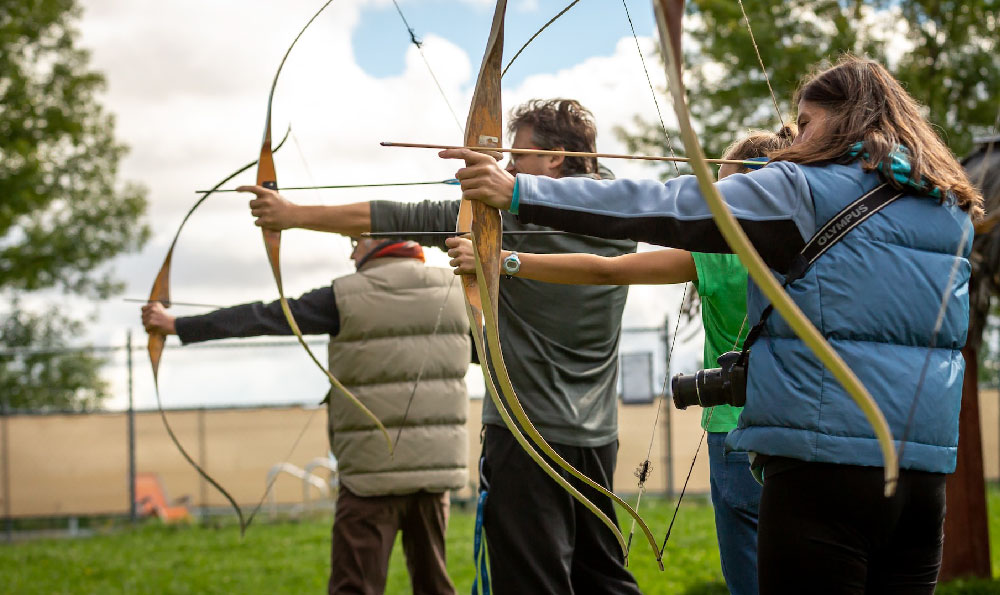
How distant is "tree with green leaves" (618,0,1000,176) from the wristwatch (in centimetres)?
638

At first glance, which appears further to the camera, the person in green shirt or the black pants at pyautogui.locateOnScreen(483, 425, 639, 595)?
the black pants at pyautogui.locateOnScreen(483, 425, 639, 595)

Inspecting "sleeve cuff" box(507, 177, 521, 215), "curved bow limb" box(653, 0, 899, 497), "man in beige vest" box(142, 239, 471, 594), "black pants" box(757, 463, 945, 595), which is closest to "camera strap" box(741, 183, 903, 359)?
"curved bow limb" box(653, 0, 899, 497)

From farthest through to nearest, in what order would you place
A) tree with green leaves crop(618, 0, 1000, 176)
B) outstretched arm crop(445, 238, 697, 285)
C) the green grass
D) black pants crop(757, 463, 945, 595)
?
tree with green leaves crop(618, 0, 1000, 176) → the green grass → outstretched arm crop(445, 238, 697, 285) → black pants crop(757, 463, 945, 595)

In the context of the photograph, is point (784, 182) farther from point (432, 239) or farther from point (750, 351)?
point (432, 239)

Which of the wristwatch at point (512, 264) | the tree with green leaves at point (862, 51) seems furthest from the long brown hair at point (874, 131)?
the tree with green leaves at point (862, 51)

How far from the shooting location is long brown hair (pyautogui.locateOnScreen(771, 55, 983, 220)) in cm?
152

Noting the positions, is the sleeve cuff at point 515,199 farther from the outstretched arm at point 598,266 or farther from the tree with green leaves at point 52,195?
the tree with green leaves at point 52,195

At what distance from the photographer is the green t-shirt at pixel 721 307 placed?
2.01 metres

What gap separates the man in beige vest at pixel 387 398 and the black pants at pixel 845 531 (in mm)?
1590

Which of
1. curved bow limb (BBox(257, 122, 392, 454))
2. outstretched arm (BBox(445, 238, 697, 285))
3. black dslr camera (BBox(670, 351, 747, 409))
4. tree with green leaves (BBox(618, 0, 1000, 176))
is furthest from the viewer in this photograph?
tree with green leaves (BBox(618, 0, 1000, 176))

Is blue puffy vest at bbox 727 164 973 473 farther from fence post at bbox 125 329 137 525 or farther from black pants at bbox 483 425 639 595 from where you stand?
fence post at bbox 125 329 137 525

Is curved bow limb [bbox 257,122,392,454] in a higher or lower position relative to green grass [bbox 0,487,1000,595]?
higher

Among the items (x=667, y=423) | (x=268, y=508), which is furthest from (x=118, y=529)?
(x=667, y=423)

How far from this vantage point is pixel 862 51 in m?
7.97
